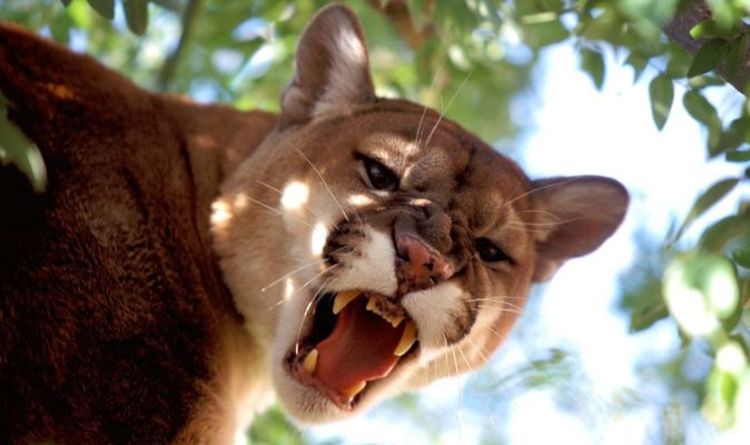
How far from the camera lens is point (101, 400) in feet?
13.9

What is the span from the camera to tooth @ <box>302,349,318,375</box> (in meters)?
4.62

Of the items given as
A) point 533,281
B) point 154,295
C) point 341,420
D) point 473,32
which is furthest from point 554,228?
point 154,295

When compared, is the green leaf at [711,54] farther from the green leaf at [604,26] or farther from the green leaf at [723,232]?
the green leaf at [604,26]

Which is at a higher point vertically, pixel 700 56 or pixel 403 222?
pixel 700 56

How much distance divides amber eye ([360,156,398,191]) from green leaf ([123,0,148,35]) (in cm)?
118

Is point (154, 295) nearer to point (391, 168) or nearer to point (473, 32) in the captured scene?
point (391, 168)

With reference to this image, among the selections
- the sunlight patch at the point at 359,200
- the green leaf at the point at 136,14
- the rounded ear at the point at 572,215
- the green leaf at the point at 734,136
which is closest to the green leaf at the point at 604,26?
the green leaf at the point at 734,136

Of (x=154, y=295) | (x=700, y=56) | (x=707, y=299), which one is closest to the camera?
(x=707, y=299)

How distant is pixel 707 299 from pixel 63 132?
2931 mm

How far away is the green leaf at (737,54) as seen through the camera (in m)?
3.44

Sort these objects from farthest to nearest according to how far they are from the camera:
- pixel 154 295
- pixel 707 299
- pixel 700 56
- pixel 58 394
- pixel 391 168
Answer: pixel 391 168 < pixel 154 295 < pixel 58 394 < pixel 700 56 < pixel 707 299

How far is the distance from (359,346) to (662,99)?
1617 mm

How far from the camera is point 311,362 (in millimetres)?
4617

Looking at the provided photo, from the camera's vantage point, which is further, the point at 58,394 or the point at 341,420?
the point at 341,420
